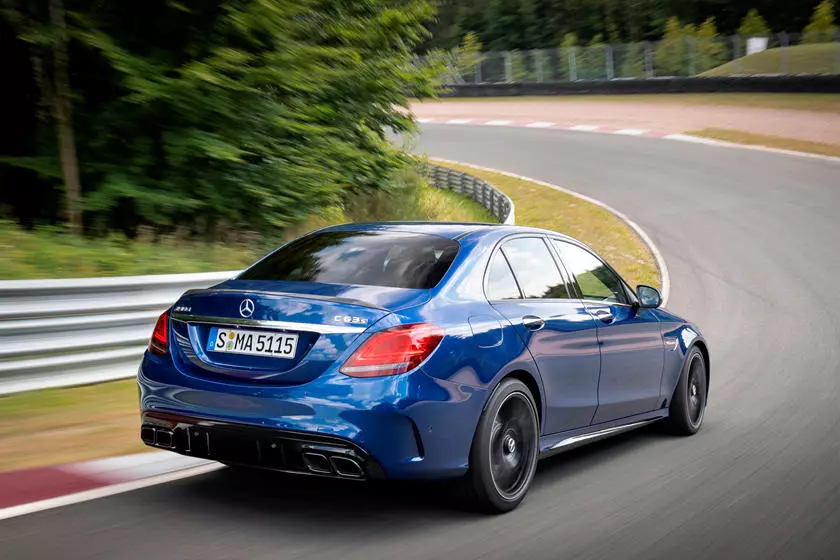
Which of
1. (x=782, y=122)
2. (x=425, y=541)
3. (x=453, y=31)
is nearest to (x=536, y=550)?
(x=425, y=541)

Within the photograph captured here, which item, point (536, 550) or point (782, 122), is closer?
point (536, 550)

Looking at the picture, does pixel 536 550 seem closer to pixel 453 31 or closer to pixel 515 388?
pixel 515 388

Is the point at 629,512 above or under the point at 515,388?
under

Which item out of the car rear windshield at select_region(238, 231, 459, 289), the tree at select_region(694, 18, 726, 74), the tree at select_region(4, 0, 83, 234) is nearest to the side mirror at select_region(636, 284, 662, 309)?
the car rear windshield at select_region(238, 231, 459, 289)

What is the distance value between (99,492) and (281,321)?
1485 millimetres

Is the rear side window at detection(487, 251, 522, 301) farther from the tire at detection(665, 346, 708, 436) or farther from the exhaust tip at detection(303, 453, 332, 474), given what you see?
the tire at detection(665, 346, 708, 436)

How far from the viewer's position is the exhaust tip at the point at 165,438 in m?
5.39

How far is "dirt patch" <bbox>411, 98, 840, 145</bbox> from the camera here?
35.5 m

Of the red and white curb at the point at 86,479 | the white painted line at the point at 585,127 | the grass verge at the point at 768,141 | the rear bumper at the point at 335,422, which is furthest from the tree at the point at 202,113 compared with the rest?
the white painted line at the point at 585,127

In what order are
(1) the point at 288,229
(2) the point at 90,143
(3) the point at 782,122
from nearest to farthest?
(2) the point at 90,143, (1) the point at 288,229, (3) the point at 782,122

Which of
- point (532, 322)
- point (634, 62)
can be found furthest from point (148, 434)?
point (634, 62)

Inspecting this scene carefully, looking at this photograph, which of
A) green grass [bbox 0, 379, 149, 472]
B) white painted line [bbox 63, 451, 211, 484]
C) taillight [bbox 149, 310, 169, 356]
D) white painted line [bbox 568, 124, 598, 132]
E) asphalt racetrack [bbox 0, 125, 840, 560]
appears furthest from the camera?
white painted line [bbox 568, 124, 598, 132]

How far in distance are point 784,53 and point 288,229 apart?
31951 mm

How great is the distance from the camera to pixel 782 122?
36.6 metres
